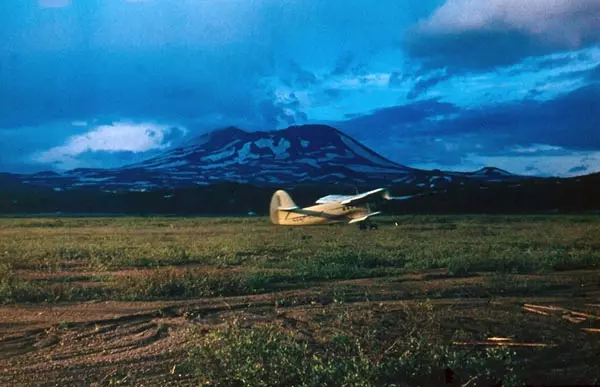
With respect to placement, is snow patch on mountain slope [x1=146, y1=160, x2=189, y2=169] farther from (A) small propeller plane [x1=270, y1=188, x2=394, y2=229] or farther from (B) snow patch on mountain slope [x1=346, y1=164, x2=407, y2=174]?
(A) small propeller plane [x1=270, y1=188, x2=394, y2=229]

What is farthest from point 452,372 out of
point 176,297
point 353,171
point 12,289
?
point 353,171

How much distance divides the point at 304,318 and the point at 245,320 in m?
0.86

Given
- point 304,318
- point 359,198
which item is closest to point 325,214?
point 359,198

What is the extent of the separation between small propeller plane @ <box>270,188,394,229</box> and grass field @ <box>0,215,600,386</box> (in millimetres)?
8104

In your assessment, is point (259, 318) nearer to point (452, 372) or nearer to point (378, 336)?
point (378, 336)

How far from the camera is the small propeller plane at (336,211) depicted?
2601 cm

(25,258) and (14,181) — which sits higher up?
A: (14,181)

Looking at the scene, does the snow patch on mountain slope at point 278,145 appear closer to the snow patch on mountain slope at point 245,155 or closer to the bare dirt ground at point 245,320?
the snow patch on mountain slope at point 245,155

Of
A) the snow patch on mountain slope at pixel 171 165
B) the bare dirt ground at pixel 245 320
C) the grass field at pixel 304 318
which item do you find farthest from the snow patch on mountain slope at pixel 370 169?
the snow patch on mountain slope at pixel 171 165

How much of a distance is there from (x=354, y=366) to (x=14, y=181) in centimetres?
5174

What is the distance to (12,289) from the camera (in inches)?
427

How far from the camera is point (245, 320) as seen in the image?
27.1 ft

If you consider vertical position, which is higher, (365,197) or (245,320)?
(365,197)

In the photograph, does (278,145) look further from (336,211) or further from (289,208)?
(336,211)
